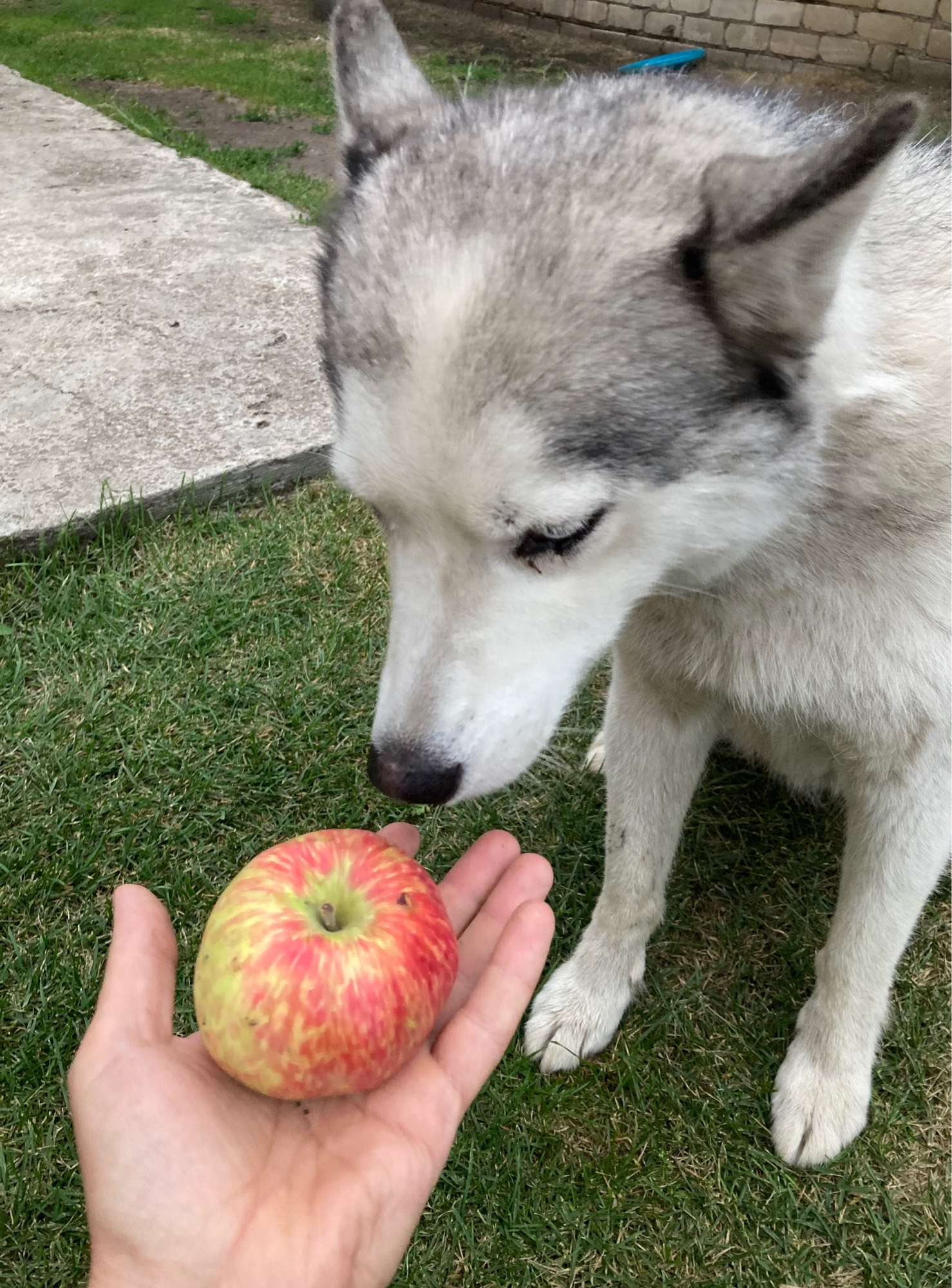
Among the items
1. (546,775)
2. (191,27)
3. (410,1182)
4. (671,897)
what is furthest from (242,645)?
(191,27)

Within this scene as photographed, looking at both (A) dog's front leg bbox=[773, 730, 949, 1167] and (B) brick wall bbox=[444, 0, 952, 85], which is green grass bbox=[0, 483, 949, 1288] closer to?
(A) dog's front leg bbox=[773, 730, 949, 1167]

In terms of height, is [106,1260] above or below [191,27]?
below

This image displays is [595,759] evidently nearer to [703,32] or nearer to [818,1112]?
[818,1112]

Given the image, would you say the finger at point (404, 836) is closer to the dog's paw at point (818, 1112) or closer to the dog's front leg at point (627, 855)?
the dog's front leg at point (627, 855)

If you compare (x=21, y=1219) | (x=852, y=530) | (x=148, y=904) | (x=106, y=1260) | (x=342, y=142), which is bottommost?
(x=21, y=1219)

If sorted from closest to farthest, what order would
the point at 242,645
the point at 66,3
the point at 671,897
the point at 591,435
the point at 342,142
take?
the point at 591,435 < the point at 342,142 < the point at 671,897 < the point at 242,645 < the point at 66,3

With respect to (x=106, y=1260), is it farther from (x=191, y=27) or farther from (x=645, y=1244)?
(x=191, y=27)

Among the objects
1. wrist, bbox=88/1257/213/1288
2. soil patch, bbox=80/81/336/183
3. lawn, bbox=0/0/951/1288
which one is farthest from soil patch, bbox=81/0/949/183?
wrist, bbox=88/1257/213/1288
